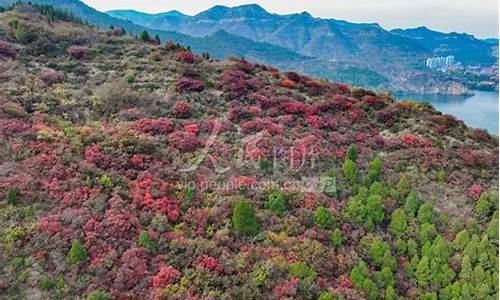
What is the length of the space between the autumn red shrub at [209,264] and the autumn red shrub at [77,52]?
20075 millimetres

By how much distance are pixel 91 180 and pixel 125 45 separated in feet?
62.7

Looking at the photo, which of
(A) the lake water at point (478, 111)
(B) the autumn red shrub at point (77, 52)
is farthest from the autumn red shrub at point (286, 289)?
(A) the lake water at point (478, 111)

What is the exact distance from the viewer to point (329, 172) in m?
19.5

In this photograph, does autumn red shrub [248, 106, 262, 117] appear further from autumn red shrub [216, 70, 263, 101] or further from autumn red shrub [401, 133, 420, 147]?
autumn red shrub [401, 133, 420, 147]

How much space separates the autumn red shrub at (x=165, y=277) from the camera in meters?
13.5

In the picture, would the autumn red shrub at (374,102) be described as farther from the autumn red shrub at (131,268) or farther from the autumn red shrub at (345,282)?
the autumn red shrub at (131,268)

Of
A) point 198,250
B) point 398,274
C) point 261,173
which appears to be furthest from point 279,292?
point 261,173

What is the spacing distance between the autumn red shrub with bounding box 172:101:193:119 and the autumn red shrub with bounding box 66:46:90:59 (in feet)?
32.6

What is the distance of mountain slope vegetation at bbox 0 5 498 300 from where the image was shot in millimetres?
14078

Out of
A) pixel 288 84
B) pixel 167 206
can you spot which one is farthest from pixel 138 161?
pixel 288 84

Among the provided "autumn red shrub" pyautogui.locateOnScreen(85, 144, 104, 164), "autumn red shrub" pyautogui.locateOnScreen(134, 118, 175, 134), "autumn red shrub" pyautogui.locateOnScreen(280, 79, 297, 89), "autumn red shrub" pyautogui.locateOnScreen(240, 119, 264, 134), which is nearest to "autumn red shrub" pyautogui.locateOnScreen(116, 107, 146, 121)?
"autumn red shrub" pyautogui.locateOnScreen(134, 118, 175, 134)

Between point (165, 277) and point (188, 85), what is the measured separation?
589 inches

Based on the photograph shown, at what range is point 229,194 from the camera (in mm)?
17656

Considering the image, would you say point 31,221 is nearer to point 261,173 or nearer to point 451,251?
point 261,173
